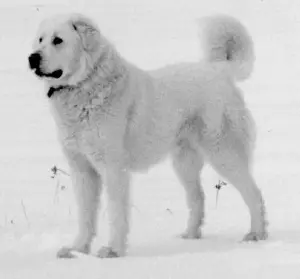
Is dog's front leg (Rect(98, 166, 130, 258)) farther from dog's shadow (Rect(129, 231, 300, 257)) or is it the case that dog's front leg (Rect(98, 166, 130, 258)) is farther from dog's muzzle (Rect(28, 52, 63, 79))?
dog's muzzle (Rect(28, 52, 63, 79))

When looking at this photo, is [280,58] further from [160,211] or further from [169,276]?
[169,276]

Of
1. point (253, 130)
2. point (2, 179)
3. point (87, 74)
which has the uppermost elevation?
point (87, 74)

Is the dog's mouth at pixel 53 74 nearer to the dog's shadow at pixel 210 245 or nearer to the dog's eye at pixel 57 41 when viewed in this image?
the dog's eye at pixel 57 41

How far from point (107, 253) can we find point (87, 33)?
1257 millimetres

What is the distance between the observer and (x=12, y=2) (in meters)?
14.5

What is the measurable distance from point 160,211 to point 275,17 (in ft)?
28.0

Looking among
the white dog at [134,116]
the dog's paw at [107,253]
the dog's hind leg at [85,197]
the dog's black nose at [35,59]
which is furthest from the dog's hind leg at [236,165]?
the dog's black nose at [35,59]

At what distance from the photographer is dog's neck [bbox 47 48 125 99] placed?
397 cm

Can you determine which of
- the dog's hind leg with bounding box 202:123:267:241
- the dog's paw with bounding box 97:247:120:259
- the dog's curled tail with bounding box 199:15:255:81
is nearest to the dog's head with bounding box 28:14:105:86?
the dog's paw with bounding box 97:247:120:259

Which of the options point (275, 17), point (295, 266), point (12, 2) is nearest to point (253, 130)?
point (295, 266)

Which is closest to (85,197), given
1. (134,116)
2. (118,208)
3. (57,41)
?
(118,208)

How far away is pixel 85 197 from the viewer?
420 centimetres

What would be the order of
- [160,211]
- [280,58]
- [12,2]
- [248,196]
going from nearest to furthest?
[248,196], [160,211], [280,58], [12,2]

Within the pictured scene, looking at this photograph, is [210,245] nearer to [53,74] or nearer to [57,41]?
[53,74]
